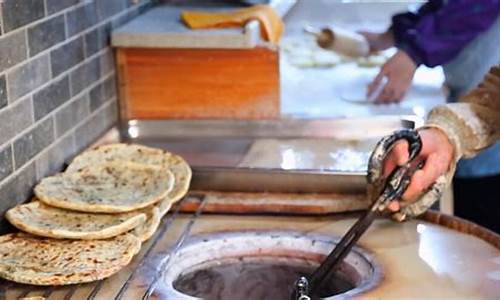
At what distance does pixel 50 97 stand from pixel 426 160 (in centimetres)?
74

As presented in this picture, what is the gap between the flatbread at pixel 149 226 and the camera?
1593 mm

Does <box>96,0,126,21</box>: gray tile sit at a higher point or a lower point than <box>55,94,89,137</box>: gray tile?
higher

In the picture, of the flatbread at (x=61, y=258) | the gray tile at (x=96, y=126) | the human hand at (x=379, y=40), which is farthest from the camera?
the human hand at (x=379, y=40)

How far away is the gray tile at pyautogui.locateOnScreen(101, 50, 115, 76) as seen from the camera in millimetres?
2166

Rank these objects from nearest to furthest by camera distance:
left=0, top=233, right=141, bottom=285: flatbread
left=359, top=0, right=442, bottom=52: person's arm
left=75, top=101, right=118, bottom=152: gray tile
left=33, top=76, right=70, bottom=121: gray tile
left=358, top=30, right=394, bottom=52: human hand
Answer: left=0, top=233, right=141, bottom=285: flatbread, left=33, top=76, right=70, bottom=121: gray tile, left=75, top=101, right=118, bottom=152: gray tile, left=359, top=0, right=442, bottom=52: person's arm, left=358, top=30, right=394, bottom=52: human hand

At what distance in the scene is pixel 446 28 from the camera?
7.36 ft

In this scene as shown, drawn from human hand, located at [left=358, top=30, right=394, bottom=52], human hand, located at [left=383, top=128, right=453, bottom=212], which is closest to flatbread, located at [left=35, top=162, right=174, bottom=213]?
human hand, located at [left=383, top=128, right=453, bottom=212]

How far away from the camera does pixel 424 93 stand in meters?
2.73

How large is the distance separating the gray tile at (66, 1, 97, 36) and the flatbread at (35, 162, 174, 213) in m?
0.31

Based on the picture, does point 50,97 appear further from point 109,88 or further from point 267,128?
point 267,128

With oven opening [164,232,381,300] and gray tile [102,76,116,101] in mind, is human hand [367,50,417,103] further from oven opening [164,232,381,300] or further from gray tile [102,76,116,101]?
oven opening [164,232,381,300]

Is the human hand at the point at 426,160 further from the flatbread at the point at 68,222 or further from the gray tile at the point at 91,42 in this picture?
the gray tile at the point at 91,42

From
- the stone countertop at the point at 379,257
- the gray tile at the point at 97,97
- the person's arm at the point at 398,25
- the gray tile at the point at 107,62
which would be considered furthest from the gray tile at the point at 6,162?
the person's arm at the point at 398,25

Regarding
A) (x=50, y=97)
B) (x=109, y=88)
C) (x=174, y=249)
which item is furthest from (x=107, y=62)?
(x=174, y=249)
